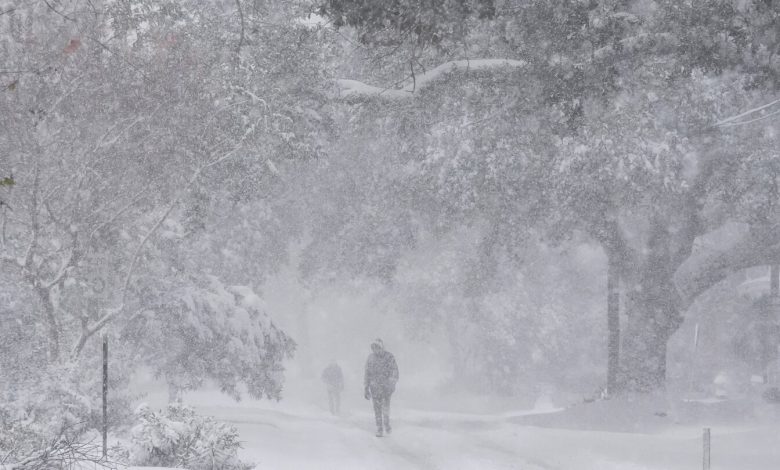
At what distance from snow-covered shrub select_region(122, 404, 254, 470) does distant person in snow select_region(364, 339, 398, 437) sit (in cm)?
605

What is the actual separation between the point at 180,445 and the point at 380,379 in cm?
646

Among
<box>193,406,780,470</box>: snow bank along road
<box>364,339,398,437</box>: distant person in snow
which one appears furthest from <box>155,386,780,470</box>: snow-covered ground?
<box>364,339,398,437</box>: distant person in snow

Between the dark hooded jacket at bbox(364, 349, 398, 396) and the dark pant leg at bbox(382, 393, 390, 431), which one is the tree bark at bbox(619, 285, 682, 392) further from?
the dark hooded jacket at bbox(364, 349, 398, 396)

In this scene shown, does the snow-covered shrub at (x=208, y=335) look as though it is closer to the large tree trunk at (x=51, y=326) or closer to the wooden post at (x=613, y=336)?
the large tree trunk at (x=51, y=326)

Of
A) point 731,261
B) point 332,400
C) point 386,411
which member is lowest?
point 332,400

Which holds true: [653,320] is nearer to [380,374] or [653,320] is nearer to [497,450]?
[497,450]

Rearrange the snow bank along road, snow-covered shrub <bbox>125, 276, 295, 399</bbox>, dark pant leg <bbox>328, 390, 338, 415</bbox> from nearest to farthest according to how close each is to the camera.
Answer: the snow bank along road → snow-covered shrub <bbox>125, 276, 295, 399</bbox> → dark pant leg <bbox>328, 390, 338, 415</bbox>

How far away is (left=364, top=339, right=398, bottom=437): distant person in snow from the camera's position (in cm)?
1378

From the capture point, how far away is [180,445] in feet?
24.9

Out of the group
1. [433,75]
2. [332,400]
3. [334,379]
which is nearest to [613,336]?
[334,379]

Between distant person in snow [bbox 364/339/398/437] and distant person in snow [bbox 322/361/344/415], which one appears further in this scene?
distant person in snow [bbox 322/361/344/415]

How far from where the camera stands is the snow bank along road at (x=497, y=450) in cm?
1116

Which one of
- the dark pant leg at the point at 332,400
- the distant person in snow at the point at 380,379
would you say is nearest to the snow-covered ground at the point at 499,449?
the distant person in snow at the point at 380,379

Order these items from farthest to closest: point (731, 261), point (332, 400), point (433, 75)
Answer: point (332, 400), point (731, 261), point (433, 75)
